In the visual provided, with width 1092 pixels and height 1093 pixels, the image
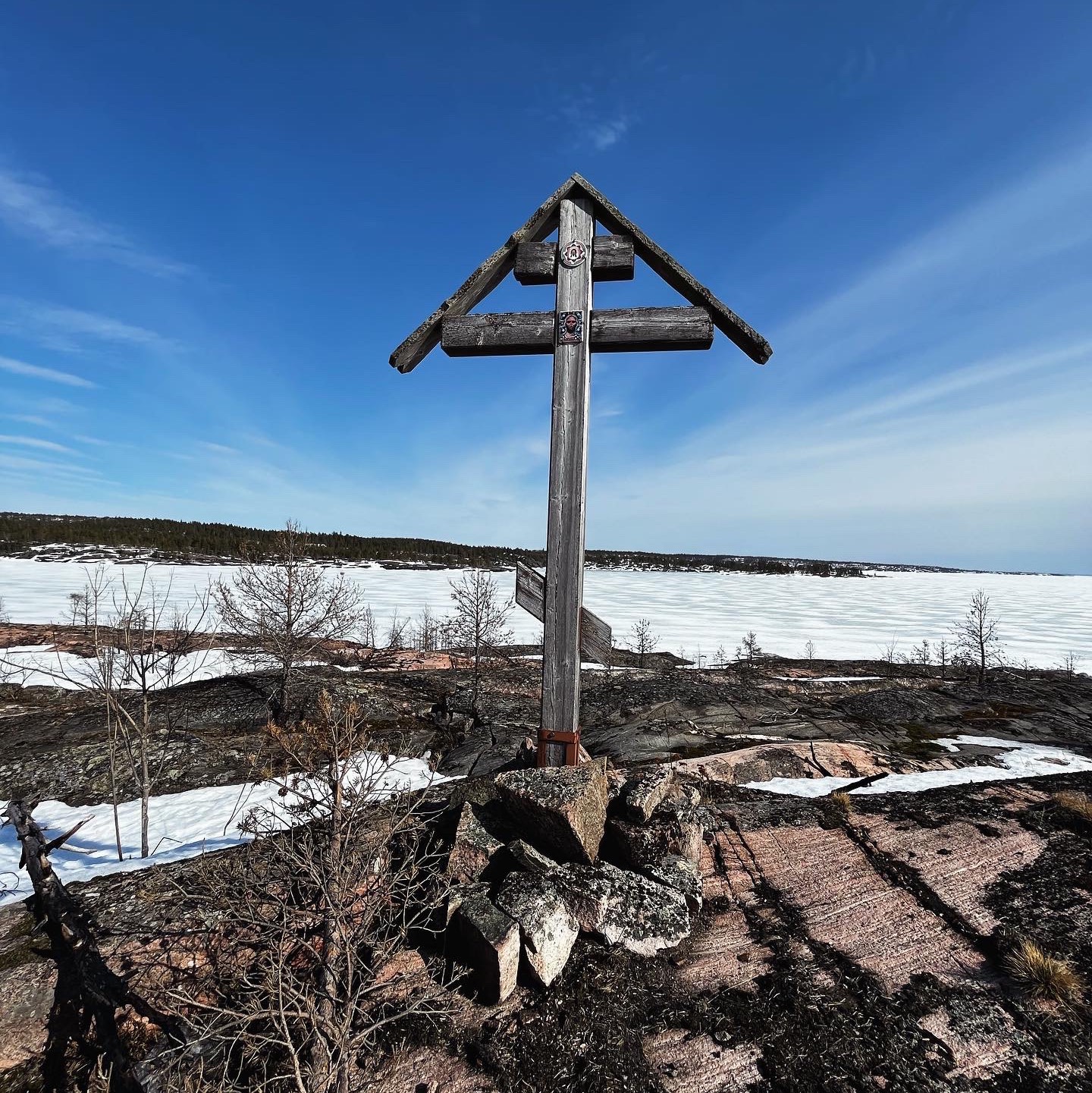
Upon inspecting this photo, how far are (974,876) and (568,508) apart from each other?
3.96 meters

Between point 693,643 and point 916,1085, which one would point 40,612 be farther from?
point 916,1085

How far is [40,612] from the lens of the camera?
3378 cm

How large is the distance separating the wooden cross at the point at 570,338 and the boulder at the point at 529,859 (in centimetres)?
61

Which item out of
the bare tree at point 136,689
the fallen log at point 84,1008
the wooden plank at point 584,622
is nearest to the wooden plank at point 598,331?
the wooden plank at point 584,622

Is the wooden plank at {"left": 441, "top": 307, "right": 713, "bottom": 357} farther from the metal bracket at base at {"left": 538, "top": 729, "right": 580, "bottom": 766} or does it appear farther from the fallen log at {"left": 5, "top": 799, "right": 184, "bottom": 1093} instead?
the fallen log at {"left": 5, "top": 799, "right": 184, "bottom": 1093}

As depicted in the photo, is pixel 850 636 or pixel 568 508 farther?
pixel 850 636

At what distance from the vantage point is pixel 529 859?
3486 mm

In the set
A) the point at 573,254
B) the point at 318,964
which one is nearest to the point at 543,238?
the point at 573,254

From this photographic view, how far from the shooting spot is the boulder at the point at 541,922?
3018mm

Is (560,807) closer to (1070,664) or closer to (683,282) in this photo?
(683,282)

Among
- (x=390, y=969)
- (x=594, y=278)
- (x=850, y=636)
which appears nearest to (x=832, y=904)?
(x=390, y=969)

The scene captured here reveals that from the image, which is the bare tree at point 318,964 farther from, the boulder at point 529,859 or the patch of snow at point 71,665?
the patch of snow at point 71,665

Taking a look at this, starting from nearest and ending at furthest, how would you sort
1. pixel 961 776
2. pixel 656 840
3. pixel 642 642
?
pixel 656 840 < pixel 961 776 < pixel 642 642

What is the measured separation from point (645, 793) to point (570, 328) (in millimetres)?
3558
